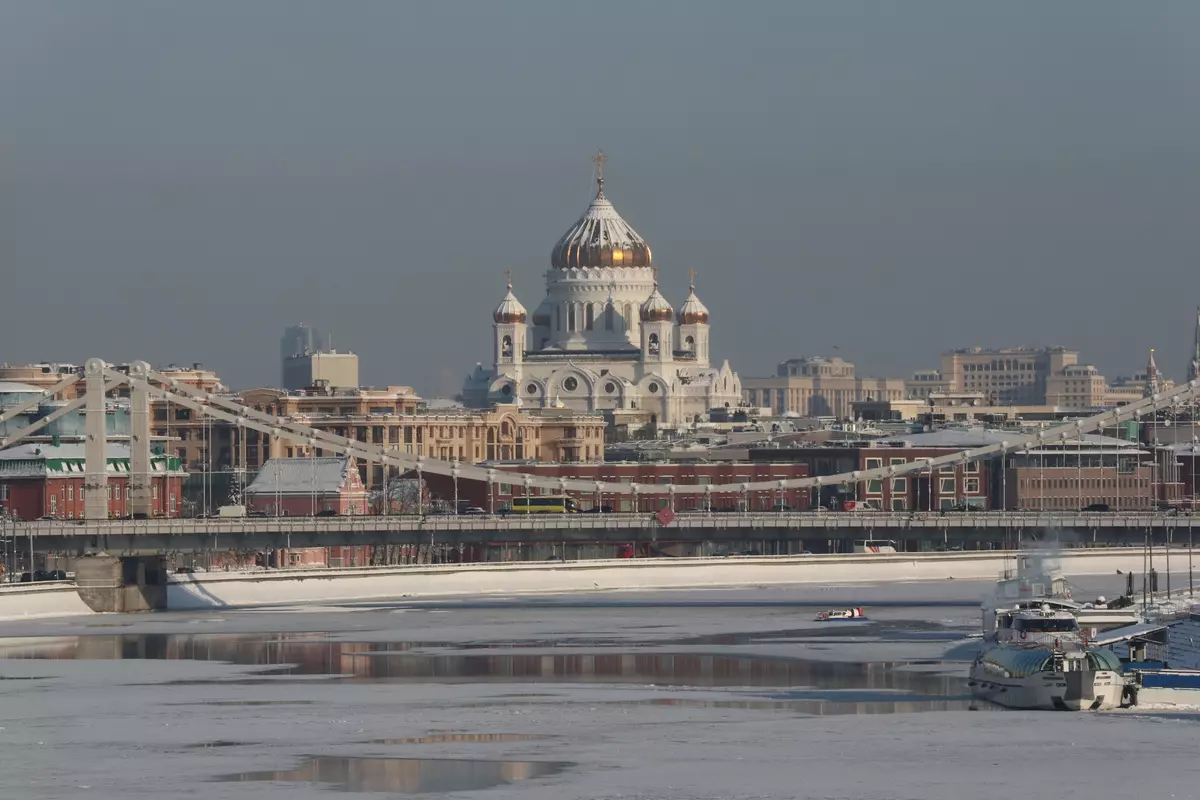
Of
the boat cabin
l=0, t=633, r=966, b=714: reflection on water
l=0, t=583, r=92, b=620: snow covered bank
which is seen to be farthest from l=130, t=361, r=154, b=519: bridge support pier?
the boat cabin

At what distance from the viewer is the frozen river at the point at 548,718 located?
44031 mm

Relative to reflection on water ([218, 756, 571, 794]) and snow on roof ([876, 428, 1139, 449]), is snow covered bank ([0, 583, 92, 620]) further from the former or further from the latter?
snow on roof ([876, 428, 1139, 449])

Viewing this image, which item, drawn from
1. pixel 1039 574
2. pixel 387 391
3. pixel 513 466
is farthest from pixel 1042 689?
pixel 387 391

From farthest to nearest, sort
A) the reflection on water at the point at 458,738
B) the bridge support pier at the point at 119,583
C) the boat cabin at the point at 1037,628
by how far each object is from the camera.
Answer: the bridge support pier at the point at 119,583
the boat cabin at the point at 1037,628
the reflection on water at the point at 458,738

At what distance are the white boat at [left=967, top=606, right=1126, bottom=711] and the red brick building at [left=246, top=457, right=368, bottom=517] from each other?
6671 centimetres

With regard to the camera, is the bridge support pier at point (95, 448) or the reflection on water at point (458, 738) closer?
the reflection on water at point (458, 738)

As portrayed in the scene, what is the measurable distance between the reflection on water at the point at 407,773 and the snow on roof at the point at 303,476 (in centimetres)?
7612

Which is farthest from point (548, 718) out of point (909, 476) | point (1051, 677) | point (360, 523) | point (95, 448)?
point (909, 476)

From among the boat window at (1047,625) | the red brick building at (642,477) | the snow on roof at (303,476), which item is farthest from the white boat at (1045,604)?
the red brick building at (642,477)

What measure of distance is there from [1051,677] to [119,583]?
125ft

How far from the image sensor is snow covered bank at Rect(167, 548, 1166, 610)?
3533 inches

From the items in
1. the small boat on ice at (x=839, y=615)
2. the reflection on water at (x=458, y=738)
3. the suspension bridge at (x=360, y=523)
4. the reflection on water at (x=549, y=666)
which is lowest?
the reflection on water at (x=458, y=738)

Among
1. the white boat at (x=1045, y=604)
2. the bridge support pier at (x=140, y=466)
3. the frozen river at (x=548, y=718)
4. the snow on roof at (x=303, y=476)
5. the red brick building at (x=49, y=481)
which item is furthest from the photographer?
the snow on roof at (x=303, y=476)

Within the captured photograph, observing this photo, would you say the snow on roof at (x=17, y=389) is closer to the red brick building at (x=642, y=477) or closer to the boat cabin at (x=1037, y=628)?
the red brick building at (x=642, y=477)
